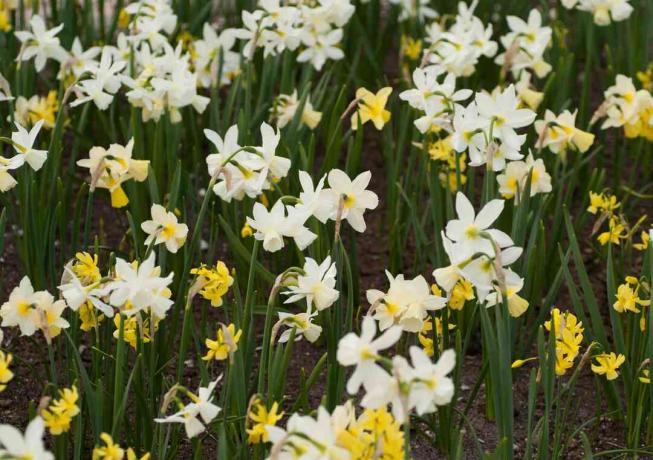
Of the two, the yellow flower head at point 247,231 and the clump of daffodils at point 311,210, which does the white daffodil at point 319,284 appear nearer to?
the clump of daffodils at point 311,210

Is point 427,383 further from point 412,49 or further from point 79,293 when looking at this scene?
point 412,49

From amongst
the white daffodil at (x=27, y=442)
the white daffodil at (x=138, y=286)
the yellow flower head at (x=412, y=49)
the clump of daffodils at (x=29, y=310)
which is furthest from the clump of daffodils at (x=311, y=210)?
the yellow flower head at (x=412, y=49)

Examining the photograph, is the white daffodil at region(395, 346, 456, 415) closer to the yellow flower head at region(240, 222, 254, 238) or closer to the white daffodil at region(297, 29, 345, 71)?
the yellow flower head at region(240, 222, 254, 238)

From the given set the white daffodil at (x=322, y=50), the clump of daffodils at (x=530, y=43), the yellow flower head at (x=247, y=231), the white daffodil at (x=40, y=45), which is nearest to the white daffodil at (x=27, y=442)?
the yellow flower head at (x=247, y=231)

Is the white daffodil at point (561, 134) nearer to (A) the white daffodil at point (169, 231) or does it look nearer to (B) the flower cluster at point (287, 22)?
(B) the flower cluster at point (287, 22)

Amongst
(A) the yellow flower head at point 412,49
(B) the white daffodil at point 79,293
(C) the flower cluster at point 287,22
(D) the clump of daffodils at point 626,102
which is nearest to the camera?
(B) the white daffodil at point 79,293

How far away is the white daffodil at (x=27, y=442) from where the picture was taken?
1494 mm

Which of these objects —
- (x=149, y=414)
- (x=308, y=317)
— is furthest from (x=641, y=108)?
(x=149, y=414)

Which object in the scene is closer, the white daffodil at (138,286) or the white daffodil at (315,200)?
the white daffodil at (138,286)

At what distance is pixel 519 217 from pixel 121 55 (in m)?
1.40

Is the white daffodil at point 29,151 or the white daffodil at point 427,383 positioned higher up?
the white daffodil at point 29,151

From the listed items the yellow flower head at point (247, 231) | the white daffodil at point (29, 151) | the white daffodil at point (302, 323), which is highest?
the white daffodil at point (29, 151)

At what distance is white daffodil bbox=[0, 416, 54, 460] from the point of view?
1.49 metres

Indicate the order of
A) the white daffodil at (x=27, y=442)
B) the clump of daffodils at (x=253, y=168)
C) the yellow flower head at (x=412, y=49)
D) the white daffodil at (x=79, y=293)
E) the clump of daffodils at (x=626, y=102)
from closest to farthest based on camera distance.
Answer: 1. the white daffodil at (x=27, y=442)
2. the white daffodil at (x=79, y=293)
3. the clump of daffodils at (x=253, y=168)
4. the clump of daffodils at (x=626, y=102)
5. the yellow flower head at (x=412, y=49)
